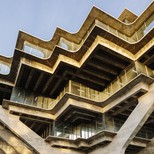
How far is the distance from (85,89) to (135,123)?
640 cm

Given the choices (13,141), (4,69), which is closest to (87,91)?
(13,141)

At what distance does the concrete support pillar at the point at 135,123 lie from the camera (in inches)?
566

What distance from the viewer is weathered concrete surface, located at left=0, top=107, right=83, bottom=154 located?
16.5 metres

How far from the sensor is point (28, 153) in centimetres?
1858

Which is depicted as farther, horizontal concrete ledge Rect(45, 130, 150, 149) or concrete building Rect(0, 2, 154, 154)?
horizontal concrete ledge Rect(45, 130, 150, 149)

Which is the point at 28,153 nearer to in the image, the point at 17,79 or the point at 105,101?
the point at 17,79

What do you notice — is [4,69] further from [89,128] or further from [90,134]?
[90,134]

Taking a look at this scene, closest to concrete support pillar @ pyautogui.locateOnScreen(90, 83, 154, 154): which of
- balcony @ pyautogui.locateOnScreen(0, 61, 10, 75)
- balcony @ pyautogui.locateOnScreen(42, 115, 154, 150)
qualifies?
balcony @ pyautogui.locateOnScreen(42, 115, 154, 150)

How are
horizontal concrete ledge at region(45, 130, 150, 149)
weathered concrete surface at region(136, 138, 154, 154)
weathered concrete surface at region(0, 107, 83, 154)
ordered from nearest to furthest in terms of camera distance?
horizontal concrete ledge at region(45, 130, 150, 149) < weathered concrete surface at region(0, 107, 83, 154) < weathered concrete surface at region(136, 138, 154, 154)

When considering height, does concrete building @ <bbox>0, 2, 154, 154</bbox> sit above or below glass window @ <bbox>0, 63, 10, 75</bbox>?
below

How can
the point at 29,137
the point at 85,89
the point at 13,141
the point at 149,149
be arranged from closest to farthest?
the point at 29,137
the point at 13,141
the point at 149,149
the point at 85,89

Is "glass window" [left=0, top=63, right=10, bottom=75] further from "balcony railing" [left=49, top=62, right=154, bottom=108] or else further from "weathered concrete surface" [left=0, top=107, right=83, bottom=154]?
"balcony railing" [left=49, top=62, right=154, bottom=108]

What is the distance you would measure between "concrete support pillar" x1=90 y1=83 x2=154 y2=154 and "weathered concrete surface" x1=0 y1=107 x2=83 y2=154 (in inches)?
189

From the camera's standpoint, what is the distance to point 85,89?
63.7ft
